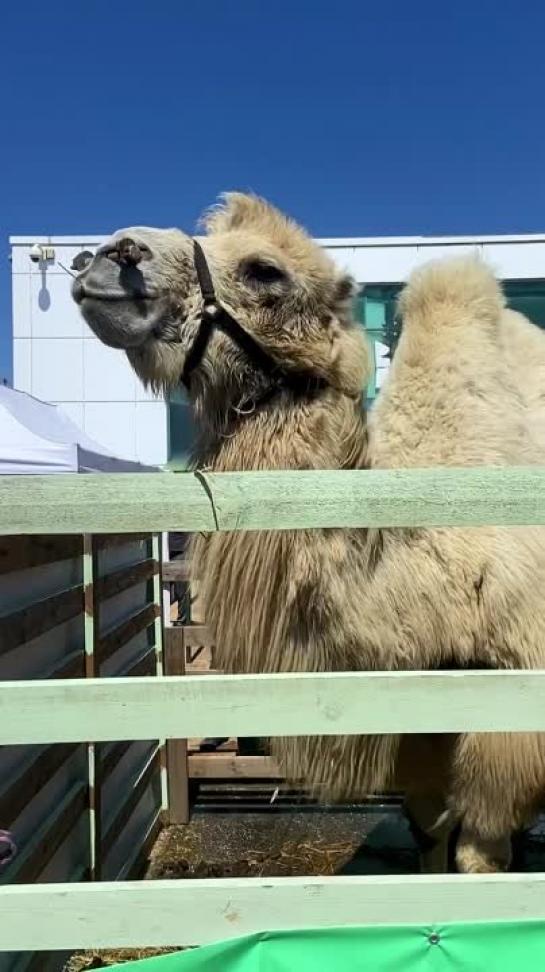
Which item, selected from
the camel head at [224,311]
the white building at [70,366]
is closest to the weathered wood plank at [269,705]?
the camel head at [224,311]

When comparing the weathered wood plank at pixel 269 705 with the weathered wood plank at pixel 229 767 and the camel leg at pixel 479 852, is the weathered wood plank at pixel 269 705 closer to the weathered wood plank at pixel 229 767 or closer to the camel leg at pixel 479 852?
the camel leg at pixel 479 852

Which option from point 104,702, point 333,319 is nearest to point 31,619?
point 333,319

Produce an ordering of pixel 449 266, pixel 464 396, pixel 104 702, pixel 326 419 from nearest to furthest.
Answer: pixel 104 702 < pixel 326 419 < pixel 464 396 < pixel 449 266

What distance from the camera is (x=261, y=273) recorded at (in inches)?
122

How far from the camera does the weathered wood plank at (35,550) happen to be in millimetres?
3324

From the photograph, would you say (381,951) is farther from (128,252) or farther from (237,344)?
→ (128,252)

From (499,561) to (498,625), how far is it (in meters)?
0.22

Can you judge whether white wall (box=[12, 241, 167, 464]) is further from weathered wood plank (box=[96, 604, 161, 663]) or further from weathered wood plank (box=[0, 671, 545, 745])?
weathered wood plank (box=[0, 671, 545, 745])

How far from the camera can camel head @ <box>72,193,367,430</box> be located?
2.81m

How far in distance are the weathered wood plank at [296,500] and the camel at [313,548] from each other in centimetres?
98

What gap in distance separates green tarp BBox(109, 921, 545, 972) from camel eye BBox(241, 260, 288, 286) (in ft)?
6.76

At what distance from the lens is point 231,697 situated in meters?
1.80

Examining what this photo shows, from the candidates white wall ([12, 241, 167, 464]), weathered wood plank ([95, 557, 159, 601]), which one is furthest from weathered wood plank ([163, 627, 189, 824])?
white wall ([12, 241, 167, 464])

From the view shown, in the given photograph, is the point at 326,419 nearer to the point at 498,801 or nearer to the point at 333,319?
the point at 333,319
